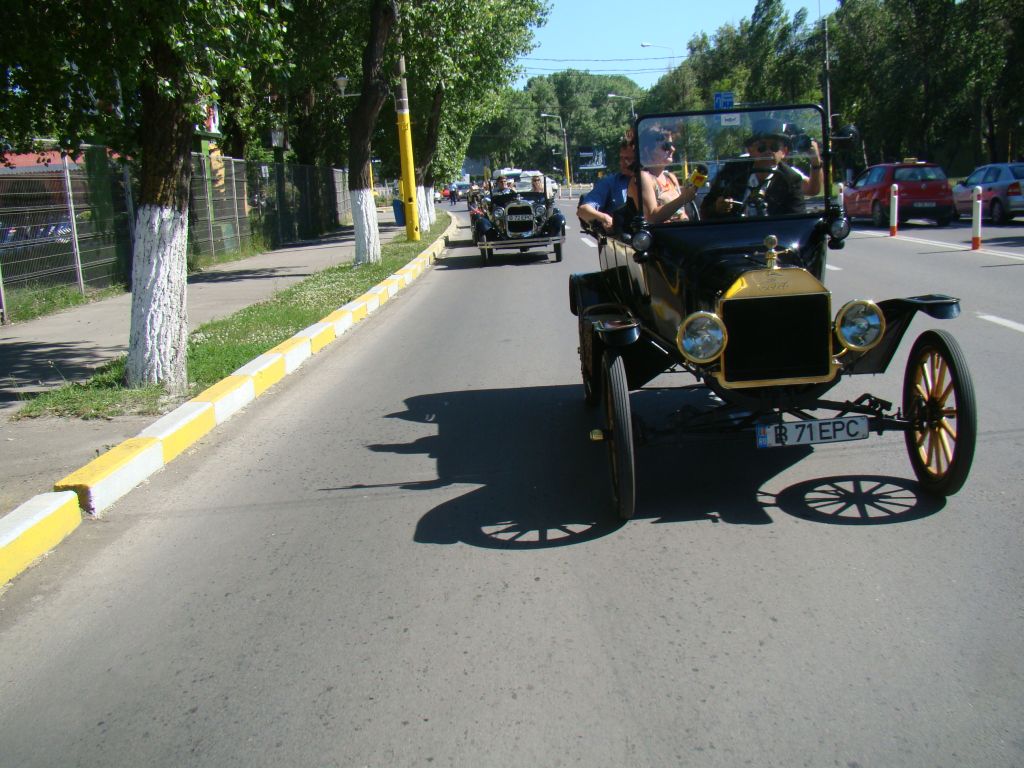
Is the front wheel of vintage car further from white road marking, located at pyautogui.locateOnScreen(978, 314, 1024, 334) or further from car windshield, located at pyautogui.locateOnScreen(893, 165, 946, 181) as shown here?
car windshield, located at pyautogui.locateOnScreen(893, 165, 946, 181)

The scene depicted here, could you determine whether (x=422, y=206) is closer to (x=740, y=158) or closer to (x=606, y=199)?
(x=606, y=199)

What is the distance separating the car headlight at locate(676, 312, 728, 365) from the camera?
437 centimetres

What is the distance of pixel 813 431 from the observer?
4.40 m

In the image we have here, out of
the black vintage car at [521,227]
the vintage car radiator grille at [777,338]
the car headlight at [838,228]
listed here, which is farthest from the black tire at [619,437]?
the black vintage car at [521,227]

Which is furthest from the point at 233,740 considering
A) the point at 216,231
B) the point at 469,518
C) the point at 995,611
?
the point at 216,231

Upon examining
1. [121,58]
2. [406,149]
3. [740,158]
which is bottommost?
[740,158]

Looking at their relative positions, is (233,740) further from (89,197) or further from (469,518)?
(89,197)

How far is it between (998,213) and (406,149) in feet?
44.9

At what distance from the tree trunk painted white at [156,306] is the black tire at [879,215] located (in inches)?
775

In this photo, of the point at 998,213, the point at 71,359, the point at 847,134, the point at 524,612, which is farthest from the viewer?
the point at 998,213

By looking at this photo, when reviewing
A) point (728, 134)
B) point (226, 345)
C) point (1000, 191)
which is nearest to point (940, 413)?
point (728, 134)

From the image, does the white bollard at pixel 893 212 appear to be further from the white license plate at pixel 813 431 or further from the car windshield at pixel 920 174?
the white license plate at pixel 813 431

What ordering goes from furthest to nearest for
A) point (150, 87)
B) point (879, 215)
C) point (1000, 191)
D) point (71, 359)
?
point (879, 215), point (1000, 191), point (71, 359), point (150, 87)

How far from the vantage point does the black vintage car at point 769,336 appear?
441 cm
